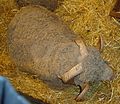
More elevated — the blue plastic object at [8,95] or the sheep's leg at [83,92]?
the blue plastic object at [8,95]

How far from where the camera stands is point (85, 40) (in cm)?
294

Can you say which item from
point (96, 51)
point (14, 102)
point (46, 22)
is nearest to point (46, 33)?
point (46, 22)

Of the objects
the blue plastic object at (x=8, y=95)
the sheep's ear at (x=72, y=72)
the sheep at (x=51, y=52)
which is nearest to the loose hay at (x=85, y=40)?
the sheep at (x=51, y=52)

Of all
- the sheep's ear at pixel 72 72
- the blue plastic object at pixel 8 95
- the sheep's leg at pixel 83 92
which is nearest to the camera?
the blue plastic object at pixel 8 95

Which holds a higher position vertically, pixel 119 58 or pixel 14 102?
pixel 14 102

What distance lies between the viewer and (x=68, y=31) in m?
2.67

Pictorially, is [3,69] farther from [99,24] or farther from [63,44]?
[99,24]

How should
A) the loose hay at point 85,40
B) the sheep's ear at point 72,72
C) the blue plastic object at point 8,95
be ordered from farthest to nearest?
the loose hay at point 85,40 < the sheep's ear at point 72,72 < the blue plastic object at point 8,95

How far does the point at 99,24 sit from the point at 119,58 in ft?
1.36

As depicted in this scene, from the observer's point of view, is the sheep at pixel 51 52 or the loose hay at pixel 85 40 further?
the loose hay at pixel 85 40

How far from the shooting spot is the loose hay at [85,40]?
262 cm

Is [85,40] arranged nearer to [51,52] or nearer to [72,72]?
[51,52]

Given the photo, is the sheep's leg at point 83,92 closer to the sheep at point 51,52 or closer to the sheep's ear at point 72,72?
the sheep at point 51,52

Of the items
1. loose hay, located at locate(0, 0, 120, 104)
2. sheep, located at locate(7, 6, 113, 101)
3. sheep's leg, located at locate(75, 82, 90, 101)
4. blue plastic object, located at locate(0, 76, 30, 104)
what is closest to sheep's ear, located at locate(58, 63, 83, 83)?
sheep, located at locate(7, 6, 113, 101)
